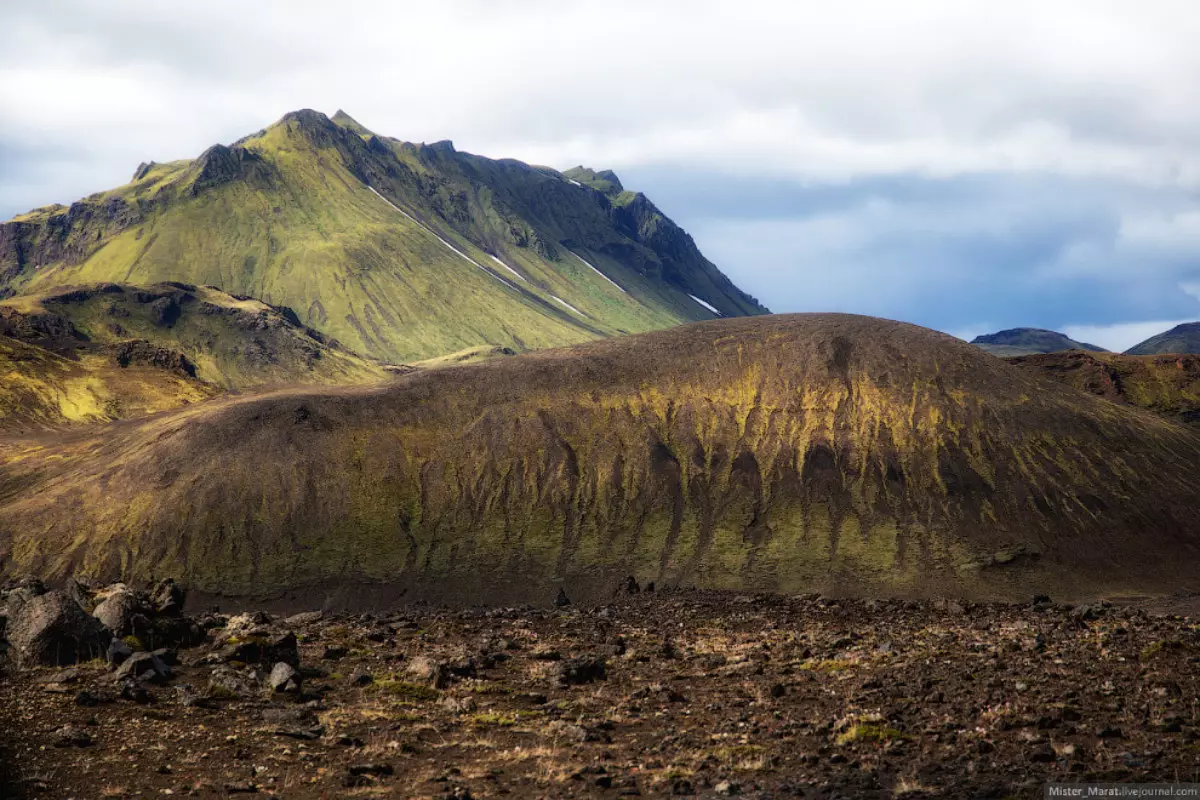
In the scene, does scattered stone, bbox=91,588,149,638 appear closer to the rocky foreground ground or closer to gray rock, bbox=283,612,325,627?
the rocky foreground ground

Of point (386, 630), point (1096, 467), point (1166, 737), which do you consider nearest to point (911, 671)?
point (1166, 737)

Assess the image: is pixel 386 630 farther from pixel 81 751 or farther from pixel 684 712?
pixel 81 751

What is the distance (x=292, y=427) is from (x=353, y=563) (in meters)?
24.9

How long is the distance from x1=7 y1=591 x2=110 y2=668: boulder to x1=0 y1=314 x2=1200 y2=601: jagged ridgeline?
66.9m

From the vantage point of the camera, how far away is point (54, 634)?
3534 cm

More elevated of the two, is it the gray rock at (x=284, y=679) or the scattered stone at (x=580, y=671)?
the gray rock at (x=284, y=679)

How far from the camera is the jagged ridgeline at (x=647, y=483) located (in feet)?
349

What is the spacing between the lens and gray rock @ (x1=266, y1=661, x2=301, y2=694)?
1394 inches

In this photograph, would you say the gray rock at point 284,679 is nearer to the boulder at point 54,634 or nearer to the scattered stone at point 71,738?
the boulder at point 54,634

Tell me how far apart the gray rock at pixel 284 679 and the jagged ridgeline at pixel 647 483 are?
66.3m

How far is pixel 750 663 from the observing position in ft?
→ 143

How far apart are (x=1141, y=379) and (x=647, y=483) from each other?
116 m

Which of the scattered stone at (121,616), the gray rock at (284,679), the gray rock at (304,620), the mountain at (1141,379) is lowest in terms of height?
the gray rock at (304,620)

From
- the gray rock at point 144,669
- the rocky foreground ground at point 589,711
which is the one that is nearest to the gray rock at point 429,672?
the rocky foreground ground at point 589,711
